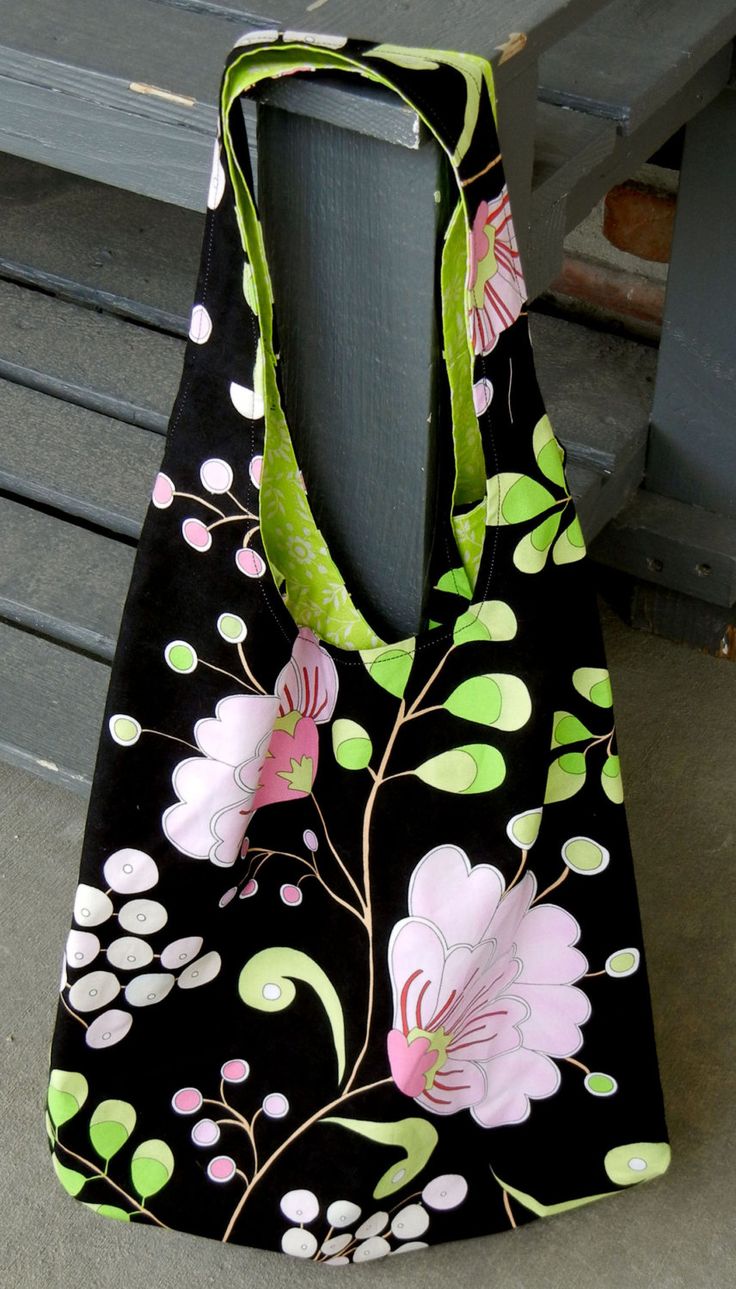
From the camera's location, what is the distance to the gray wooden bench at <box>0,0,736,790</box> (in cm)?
70

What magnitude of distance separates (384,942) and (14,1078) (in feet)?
1.25

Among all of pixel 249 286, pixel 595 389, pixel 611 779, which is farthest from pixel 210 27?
pixel 595 389

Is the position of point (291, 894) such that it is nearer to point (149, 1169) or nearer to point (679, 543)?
point (149, 1169)

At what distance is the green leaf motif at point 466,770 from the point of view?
0.83 meters

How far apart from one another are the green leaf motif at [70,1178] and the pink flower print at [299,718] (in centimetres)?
32

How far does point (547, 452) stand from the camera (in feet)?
2.53

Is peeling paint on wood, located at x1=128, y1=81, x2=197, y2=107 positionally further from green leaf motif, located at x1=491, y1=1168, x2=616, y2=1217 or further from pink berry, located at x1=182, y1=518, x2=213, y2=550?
green leaf motif, located at x1=491, y1=1168, x2=616, y2=1217

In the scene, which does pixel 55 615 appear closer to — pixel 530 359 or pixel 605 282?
pixel 530 359

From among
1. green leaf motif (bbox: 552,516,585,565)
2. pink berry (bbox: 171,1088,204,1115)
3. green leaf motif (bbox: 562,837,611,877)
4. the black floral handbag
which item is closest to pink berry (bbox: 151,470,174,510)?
the black floral handbag

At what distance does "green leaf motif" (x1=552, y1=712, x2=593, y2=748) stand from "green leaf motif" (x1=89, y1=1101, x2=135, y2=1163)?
414mm

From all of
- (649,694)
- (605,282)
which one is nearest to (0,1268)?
(649,694)

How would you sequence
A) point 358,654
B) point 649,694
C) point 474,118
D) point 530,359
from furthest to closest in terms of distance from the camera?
point 649,694 → point 358,654 → point 530,359 → point 474,118

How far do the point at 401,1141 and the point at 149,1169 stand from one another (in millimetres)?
185

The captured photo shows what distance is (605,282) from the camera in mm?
1434
